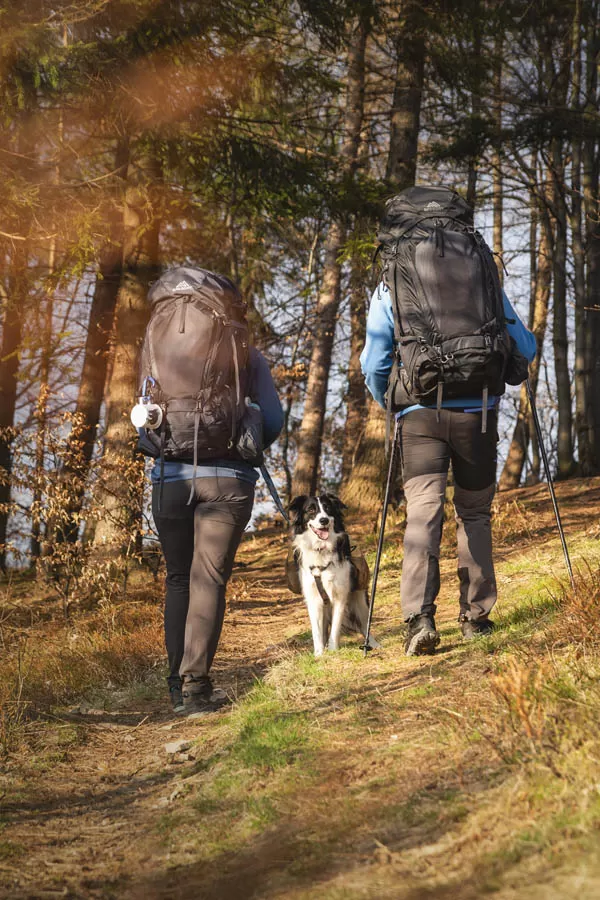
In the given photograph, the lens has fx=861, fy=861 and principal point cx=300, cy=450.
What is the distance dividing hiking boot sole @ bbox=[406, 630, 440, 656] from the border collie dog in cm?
128

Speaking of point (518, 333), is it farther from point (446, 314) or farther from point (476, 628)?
point (476, 628)

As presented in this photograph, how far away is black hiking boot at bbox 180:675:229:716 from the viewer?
4.85 meters

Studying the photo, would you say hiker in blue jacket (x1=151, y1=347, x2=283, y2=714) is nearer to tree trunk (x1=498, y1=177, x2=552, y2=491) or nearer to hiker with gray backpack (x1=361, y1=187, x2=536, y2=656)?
hiker with gray backpack (x1=361, y1=187, x2=536, y2=656)

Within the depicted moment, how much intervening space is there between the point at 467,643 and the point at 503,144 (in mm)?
10229

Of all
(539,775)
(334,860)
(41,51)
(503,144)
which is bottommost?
(334,860)

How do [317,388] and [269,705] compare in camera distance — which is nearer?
[269,705]

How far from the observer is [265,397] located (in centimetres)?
506

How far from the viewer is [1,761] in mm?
4242

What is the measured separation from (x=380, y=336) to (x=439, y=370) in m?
0.46

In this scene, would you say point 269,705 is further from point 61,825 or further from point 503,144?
point 503,144

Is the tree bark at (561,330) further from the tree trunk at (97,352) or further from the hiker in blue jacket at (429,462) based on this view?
the hiker in blue jacket at (429,462)

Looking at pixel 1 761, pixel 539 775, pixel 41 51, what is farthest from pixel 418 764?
pixel 41 51

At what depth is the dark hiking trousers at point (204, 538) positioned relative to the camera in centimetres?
477

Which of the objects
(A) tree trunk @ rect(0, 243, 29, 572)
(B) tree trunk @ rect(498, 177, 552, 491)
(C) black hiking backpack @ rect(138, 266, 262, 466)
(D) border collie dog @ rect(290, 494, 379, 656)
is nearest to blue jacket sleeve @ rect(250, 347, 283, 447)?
(C) black hiking backpack @ rect(138, 266, 262, 466)
